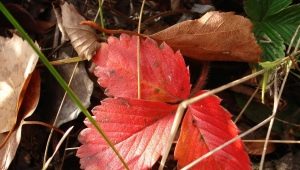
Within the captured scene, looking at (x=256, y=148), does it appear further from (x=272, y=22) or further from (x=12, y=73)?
(x=12, y=73)

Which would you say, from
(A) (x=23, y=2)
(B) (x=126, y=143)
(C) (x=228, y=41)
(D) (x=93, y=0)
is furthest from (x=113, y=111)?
(A) (x=23, y=2)

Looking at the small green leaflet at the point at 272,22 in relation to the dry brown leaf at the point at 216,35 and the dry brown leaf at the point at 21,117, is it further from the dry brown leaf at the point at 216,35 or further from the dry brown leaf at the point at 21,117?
the dry brown leaf at the point at 21,117

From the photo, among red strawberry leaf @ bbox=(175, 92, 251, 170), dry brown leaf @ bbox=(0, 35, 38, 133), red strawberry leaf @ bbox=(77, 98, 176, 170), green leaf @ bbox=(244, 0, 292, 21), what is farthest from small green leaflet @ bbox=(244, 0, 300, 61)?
dry brown leaf @ bbox=(0, 35, 38, 133)

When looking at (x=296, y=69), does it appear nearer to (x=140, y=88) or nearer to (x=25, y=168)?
(x=140, y=88)

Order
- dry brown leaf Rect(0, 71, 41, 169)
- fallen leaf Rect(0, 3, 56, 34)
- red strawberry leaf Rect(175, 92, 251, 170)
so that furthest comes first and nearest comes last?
fallen leaf Rect(0, 3, 56, 34)
dry brown leaf Rect(0, 71, 41, 169)
red strawberry leaf Rect(175, 92, 251, 170)

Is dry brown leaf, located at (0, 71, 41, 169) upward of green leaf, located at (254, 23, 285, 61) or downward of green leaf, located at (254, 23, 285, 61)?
downward

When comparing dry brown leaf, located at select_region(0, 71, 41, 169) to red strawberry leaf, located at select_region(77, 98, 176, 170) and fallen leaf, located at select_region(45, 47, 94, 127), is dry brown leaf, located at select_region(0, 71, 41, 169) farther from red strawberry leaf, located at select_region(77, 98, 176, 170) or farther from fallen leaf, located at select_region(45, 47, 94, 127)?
red strawberry leaf, located at select_region(77, 98, 176, 170)

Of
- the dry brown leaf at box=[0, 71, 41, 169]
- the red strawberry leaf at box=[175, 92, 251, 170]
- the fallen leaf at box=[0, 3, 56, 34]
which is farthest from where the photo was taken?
the fallen leaf at box=[0, 3, 56, 34]
